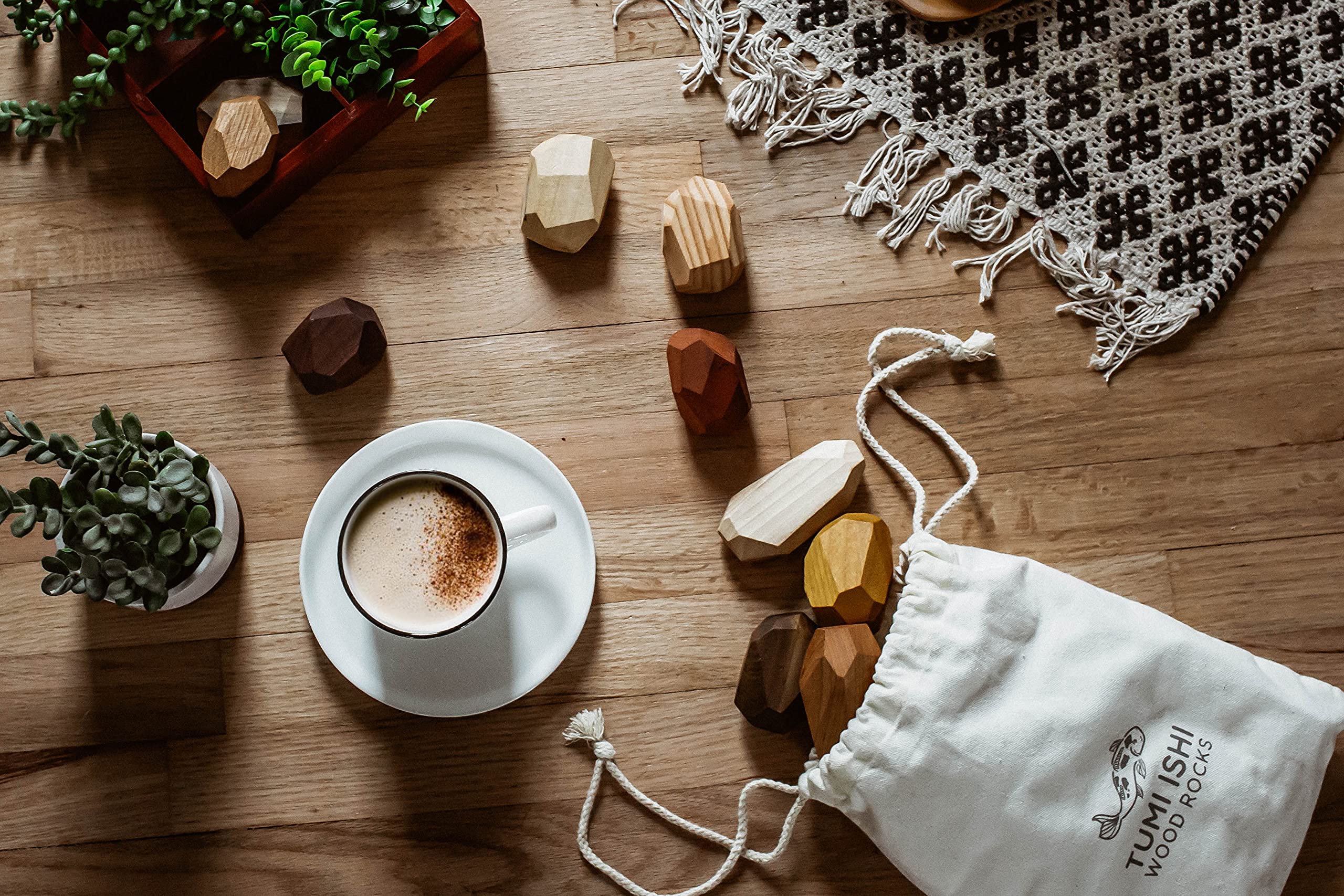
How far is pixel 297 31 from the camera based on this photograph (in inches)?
35.5

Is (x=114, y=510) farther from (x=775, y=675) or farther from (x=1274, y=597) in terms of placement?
(x=1274, y=597)

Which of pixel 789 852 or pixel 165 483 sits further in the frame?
pixel 789 852

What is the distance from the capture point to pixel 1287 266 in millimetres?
1006

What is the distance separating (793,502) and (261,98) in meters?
0.68

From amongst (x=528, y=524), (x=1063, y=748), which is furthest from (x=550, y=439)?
(x=1063, y=748)

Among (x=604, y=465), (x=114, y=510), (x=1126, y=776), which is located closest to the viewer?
(x=114, y=510)

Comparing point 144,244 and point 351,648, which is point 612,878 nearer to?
point 351,648

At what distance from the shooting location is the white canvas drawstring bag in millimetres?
850

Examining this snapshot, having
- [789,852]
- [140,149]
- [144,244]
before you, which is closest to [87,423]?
[144,244]

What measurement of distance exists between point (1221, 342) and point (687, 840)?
0.78 metres

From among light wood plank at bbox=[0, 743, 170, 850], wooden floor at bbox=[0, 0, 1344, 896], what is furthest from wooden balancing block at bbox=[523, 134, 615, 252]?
light wood plank at bbox=[0, 743, 170, 850]

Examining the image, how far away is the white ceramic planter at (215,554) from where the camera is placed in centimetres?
88

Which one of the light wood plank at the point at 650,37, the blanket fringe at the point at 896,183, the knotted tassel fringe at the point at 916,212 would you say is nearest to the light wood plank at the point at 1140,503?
the blanket fringe at the point at 896,183

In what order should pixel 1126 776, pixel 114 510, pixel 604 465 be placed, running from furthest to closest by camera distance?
pixel 604 465, pixel 1126 776, pixel 114 510
